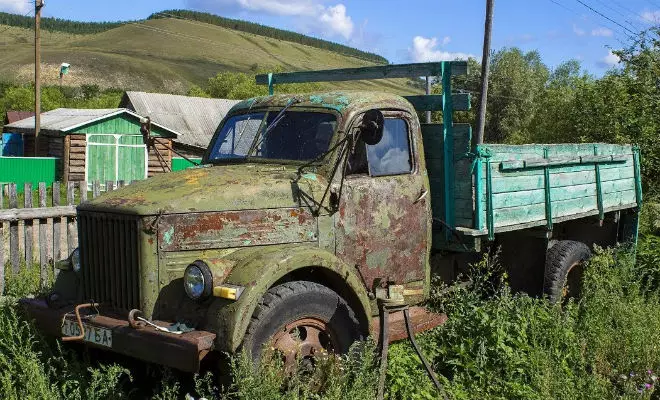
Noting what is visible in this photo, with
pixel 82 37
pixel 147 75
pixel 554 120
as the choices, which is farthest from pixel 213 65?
pixel 554 120

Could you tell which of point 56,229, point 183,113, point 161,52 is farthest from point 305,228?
point 161,52

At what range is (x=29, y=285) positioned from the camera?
831 centimetres

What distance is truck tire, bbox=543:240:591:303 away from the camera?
721 cm

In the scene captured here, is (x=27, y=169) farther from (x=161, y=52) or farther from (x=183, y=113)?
(x=161, y=52)

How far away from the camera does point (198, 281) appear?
4445 mm

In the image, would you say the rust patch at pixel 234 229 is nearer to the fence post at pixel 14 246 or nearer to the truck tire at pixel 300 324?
the truck tire at pixel 300 324

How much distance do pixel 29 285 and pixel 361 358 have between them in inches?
199

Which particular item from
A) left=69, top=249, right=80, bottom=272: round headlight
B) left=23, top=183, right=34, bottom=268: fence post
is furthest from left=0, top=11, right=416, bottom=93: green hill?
left=69, top=249, right=80, bottom=272: round headlight

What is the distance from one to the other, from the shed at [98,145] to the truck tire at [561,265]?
20922 millimetres

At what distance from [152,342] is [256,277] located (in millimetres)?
727

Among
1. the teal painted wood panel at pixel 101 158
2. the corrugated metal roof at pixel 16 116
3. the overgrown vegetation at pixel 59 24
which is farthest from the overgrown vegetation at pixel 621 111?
the overgrown vegetation at pixel 59 24

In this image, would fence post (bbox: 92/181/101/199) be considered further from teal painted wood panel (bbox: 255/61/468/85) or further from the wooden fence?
teal painted wood panel (bbox: 255/61/468/85)

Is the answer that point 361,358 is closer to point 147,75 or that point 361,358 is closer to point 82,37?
point 147,75

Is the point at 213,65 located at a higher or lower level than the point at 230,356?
higher
